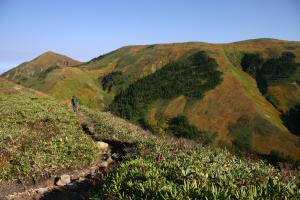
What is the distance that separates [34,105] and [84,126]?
975 cm

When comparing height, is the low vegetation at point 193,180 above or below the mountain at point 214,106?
above

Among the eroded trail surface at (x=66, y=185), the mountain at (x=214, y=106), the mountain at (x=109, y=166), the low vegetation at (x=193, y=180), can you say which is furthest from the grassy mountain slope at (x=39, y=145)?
the mountain at (x=214, y=106)

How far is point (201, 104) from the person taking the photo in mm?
169250

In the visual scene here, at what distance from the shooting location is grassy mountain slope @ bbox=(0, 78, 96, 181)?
22067 millimetres

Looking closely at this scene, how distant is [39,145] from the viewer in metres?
25.2

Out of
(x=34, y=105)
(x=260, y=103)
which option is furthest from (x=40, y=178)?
(x=260, y=103)

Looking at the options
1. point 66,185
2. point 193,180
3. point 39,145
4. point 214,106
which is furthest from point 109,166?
point 214,106

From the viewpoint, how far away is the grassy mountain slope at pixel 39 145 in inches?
869

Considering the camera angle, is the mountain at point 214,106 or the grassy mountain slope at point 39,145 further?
the mountain at point 214,106

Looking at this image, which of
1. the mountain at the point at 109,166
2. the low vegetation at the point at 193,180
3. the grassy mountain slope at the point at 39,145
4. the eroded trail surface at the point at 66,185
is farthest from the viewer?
the grassy mountain slope at the point at 39,145

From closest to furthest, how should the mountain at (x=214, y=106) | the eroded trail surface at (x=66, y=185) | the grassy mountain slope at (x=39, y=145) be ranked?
the eroded trail surface at (x=66, y=185)
the grassy mountain slope at (x=39, y=145)
the mountain at (x=214, y=106)

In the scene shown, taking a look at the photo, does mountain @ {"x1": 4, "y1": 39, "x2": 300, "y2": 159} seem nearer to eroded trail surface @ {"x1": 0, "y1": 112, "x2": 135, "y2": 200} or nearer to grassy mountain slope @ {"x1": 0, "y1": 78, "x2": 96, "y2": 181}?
grassy mountain slope @ {"x1": 0, "y1": 78, "x2": 96, "y2": 181}

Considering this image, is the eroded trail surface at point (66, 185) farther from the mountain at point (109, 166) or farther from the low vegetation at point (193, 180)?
the low vegetation at point (193, 180)

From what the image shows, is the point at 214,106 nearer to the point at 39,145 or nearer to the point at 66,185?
the point at 39,145
